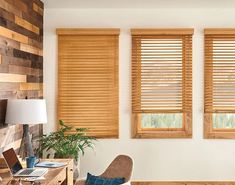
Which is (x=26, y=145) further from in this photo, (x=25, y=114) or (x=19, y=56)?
(x=19, y=56)

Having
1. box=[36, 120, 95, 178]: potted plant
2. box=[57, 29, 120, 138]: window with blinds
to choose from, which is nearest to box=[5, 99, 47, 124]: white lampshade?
box=[36, 120, 95, 178]: potted plant

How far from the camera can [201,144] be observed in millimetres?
6152

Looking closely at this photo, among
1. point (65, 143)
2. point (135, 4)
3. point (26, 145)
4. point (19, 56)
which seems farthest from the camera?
point (135, 4)

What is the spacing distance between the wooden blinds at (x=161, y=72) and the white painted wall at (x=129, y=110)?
0.33ft

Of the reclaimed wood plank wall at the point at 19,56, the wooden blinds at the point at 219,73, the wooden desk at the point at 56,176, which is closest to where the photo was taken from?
the wooden desk at the point at 56,176

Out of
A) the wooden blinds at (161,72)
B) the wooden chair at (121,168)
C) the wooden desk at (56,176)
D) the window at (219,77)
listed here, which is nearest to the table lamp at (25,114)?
the wooden desk at (56,176)

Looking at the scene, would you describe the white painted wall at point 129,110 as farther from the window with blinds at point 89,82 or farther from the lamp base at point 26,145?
the lamp base at point 26,145

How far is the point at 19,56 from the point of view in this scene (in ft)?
16.1

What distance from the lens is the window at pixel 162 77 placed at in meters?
6.11

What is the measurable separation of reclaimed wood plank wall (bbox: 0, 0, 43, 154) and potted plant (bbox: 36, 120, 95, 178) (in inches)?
7.6

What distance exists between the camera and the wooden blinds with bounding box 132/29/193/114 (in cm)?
611

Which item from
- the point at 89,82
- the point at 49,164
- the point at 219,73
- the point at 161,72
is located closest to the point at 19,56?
the point at 49,164

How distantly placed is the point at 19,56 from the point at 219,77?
2.75 m

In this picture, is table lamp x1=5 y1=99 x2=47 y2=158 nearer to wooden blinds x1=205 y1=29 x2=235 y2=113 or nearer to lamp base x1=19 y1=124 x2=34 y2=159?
lamp base x1=19 y1=124 x2=34 y2=159
